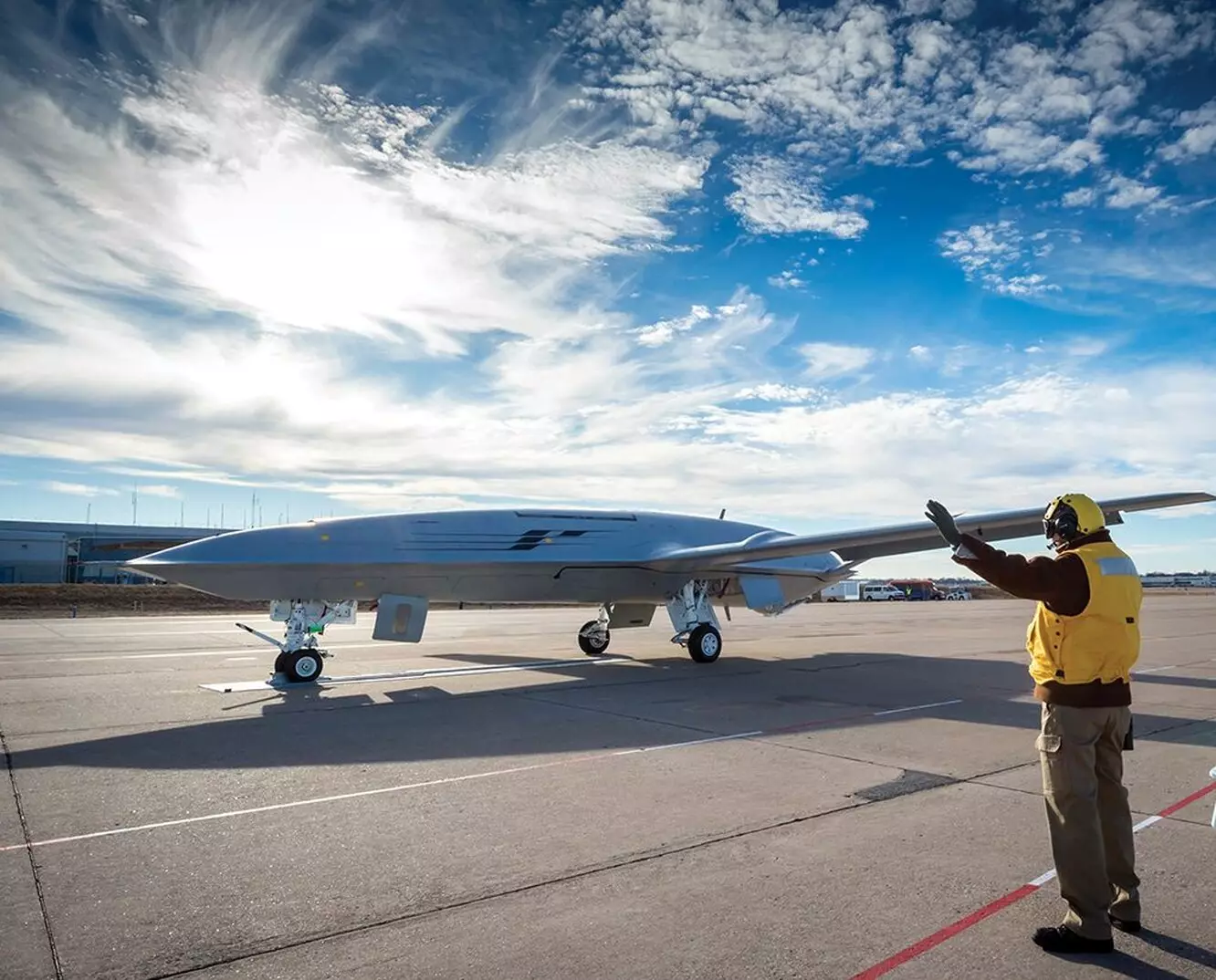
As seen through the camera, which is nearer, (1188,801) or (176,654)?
(1188,801)

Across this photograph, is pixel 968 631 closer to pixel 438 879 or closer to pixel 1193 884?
pixel 1193 884

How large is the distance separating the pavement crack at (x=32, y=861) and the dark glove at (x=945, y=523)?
16.4 ft

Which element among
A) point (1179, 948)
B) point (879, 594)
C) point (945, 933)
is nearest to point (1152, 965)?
point (1179, 948)

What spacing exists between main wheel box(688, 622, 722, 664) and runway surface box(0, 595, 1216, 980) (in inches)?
178

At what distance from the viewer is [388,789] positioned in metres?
7.56

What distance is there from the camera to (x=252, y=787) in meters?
7.64

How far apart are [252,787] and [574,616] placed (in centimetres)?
3209

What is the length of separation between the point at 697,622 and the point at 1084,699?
1457 centimetres

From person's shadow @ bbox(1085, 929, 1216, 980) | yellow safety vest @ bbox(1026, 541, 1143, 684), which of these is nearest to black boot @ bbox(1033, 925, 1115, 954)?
person's shadow @ bbox(1085, 929, 1216, 980)

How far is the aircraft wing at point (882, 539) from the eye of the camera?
1523cm

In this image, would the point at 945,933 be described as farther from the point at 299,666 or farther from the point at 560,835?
the point at 299,666

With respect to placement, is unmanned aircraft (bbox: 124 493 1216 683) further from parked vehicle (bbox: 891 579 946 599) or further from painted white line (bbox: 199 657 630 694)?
parked vehicle (bbox: 891 579 946 599)

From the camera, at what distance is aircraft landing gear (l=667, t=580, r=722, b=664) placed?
61.0 feet

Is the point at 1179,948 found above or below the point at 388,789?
below
